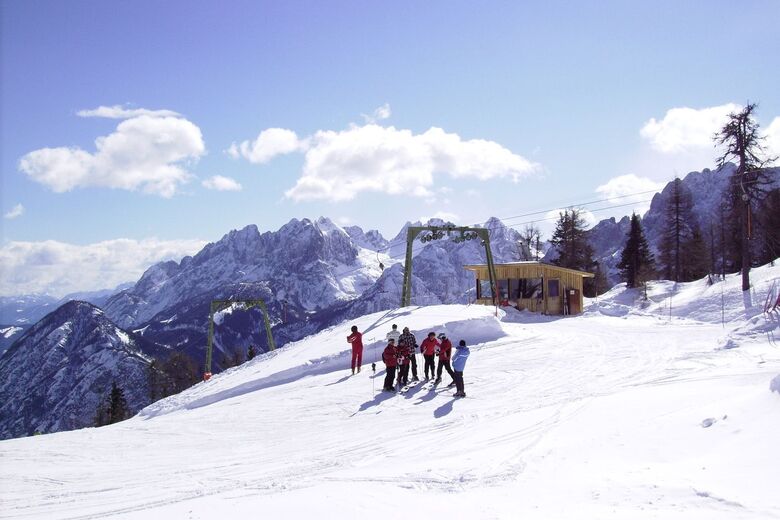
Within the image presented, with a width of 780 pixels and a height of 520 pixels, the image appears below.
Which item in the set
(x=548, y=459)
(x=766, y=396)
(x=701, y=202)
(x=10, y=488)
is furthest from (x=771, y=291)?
(x=701, y=202)

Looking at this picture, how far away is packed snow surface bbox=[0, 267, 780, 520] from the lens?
26.4ft

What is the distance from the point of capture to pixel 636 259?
171 feet

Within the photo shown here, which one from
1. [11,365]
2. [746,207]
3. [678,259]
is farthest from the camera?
[11,365]

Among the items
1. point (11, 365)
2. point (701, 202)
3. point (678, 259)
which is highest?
point (701, 202)

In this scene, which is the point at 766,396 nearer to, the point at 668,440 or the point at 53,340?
the point at 668,440

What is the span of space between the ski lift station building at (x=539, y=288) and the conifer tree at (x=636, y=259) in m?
10.8

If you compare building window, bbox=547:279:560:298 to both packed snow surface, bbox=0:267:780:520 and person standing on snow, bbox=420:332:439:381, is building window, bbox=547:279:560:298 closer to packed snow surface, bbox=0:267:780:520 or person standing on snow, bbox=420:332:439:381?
packed snow surface, bbox=0:267:780:520

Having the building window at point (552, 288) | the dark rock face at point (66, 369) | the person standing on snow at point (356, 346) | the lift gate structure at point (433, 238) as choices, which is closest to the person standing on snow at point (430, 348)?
the person standing on snow at point (356, 346)

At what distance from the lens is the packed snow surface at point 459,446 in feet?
26.4

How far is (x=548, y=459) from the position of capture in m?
10.0

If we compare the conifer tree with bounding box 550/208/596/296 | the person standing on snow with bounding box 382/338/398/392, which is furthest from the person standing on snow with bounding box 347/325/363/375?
the conifer tree with bounding box 550/208/596/296

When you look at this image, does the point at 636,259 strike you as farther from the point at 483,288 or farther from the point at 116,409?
the point at 116,409

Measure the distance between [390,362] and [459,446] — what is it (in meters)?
6.00

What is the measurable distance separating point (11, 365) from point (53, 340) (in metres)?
13.1
